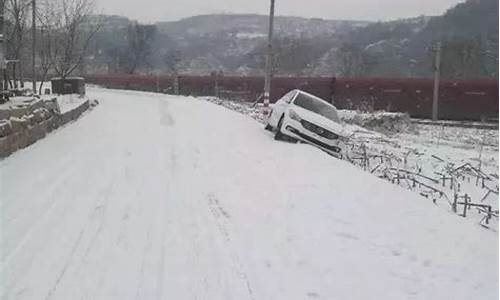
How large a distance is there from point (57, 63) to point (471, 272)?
31.1m

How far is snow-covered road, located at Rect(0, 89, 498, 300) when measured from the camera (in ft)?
17.6

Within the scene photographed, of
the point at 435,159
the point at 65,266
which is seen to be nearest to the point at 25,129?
the point at 65,266

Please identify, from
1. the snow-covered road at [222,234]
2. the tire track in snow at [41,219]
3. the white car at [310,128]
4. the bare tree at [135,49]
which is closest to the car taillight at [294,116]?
the white car at [310,128]

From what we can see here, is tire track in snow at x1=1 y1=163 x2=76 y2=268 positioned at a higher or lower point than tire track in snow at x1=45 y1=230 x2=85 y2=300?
higher

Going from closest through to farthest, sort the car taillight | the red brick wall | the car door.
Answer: the car taillight, the car door, the red brick wall

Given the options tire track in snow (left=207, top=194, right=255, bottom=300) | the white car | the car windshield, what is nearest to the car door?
the white car

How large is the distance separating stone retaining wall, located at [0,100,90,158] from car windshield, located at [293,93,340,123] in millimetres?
6552

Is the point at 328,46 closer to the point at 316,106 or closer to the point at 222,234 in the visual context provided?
the point at 316,106

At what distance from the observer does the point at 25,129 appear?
41.5 ft

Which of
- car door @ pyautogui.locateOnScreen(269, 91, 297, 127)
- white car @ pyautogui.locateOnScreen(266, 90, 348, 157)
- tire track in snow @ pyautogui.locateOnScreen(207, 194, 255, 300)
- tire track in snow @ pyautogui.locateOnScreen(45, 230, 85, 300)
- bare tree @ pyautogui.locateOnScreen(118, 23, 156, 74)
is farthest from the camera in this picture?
bare tree @ pyautogui.locateOnScreen(118, 23, 156, 74)

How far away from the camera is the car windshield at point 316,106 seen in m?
17.5

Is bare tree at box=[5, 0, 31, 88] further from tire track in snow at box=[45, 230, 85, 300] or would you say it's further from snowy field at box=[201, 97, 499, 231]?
tire track in snow at box=[45, 230, 85, 300]

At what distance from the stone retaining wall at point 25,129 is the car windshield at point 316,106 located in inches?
258

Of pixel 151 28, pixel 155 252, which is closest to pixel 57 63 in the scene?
pixel 155 252
